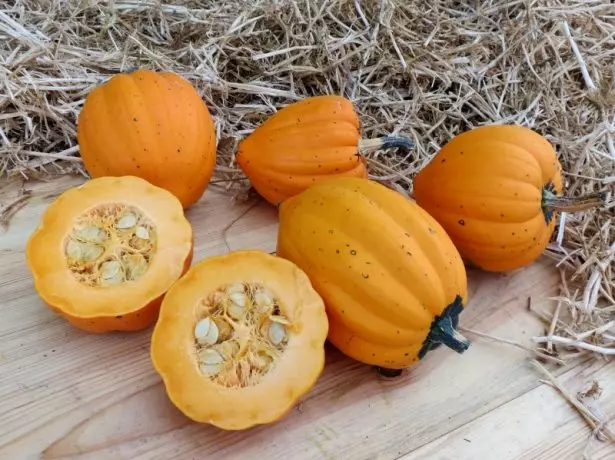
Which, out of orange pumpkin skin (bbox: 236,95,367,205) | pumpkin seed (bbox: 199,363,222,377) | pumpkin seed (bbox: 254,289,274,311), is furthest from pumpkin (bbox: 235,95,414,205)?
pumpkin seed (bbox: 199,363,222,377)

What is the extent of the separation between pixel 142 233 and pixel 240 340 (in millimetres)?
247

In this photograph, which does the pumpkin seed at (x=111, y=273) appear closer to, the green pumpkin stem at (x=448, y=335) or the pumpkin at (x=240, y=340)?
the pumpkin at (x=240, y=340)

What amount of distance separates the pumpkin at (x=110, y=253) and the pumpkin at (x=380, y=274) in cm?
18

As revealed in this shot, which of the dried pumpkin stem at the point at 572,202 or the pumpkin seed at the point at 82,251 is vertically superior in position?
the dried pumpkin stem at the point at 572,202

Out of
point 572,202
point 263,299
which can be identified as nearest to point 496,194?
point 572,202

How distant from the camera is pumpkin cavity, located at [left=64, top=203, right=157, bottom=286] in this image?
3.35ft

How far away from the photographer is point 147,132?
119 cm

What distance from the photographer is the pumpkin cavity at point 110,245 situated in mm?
1021

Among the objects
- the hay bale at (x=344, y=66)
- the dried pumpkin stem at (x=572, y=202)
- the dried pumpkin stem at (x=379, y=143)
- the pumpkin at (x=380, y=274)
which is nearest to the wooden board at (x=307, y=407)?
the pumpkin at (x=380, y=274)

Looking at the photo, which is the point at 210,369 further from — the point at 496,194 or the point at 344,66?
the point at 344,66

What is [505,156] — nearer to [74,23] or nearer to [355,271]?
[355,271]

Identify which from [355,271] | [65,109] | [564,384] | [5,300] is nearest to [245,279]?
[355,271]

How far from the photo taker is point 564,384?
106cm

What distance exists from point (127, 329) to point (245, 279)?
210 mm
